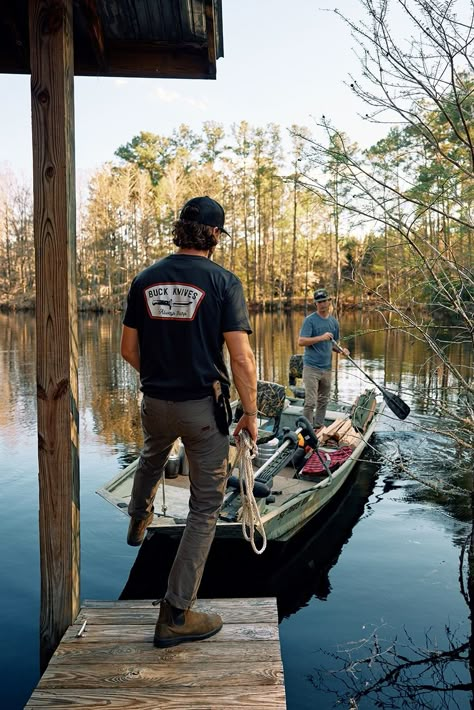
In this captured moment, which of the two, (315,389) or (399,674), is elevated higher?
(315,389)

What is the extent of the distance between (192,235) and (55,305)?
0.73 metres

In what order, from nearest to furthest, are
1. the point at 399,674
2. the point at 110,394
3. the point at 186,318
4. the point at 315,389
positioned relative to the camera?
the point at 186,318 < the point at 399,674 < the point at 315,389 < the point at 110,394

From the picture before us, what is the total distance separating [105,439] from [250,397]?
864 centimetres

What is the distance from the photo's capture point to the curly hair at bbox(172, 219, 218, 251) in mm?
2889

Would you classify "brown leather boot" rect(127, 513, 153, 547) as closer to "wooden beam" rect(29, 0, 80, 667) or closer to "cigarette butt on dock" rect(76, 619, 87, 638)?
"wooden beam" rect(29, 0, 80, 667)

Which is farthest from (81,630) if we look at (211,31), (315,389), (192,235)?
(315,389)

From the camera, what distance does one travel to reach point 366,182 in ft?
13.6

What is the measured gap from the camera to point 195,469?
2.94m

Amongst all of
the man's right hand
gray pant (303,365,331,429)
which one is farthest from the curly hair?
gray pant (303,365,331,429)

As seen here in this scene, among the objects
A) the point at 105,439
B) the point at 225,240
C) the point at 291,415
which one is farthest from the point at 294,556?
the point at 225,240

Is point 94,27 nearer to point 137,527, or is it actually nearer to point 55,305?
point 55,305

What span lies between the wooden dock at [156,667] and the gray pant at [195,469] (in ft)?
0.90

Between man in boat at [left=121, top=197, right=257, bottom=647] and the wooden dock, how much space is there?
15 centimetres

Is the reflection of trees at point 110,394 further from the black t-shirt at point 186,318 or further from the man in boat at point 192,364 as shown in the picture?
the black t-shirt at point 186,318
